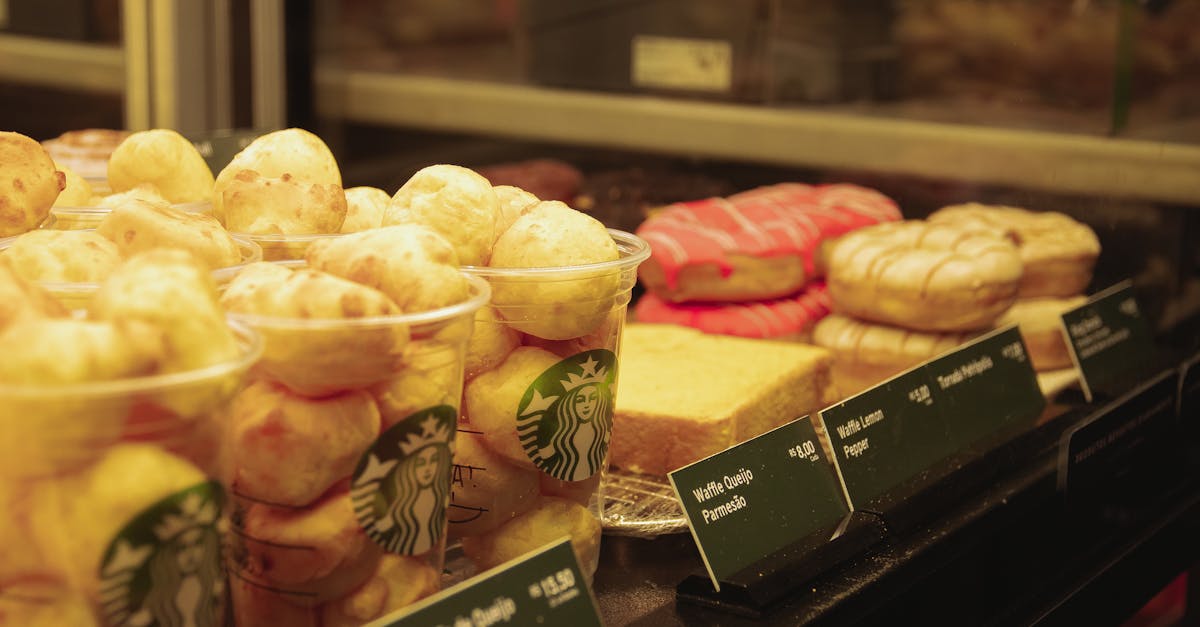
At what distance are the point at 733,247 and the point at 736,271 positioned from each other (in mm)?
34

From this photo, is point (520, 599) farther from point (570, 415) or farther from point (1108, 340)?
point (1108, 340)

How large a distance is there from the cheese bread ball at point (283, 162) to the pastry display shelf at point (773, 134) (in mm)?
1423

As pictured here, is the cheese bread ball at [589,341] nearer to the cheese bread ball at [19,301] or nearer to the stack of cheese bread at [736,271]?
the cheese bread ball at [19,301]

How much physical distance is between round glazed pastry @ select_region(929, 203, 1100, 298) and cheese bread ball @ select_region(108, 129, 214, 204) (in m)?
1.07

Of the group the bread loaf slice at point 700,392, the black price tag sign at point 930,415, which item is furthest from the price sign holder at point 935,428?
the bread loaf slice at point 700,392

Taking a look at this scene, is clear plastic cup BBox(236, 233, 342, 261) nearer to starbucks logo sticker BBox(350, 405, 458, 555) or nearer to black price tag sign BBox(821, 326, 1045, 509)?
starbucks logo sticker BBox(350, 405, 458, 555)

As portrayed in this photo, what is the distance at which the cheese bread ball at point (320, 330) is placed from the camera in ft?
2.26

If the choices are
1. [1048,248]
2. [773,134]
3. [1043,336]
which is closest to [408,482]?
[1043,336]

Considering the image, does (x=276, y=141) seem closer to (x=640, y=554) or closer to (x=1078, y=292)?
(x=640, y=554)

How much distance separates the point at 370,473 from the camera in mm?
730

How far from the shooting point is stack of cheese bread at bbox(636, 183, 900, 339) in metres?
1.70

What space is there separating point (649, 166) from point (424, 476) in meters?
1.83

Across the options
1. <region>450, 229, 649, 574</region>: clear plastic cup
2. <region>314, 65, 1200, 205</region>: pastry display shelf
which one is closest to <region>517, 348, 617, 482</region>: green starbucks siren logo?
<region>450, 229, 649, 574</region>: clear plastic cup

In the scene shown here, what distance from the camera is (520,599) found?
0.75m
